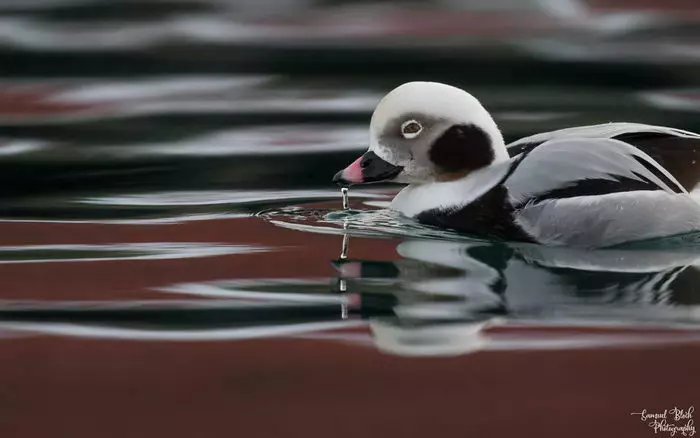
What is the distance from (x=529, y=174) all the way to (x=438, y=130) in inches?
17.7

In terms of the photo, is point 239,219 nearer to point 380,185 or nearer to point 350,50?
point 380,185

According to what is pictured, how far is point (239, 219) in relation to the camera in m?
5.19

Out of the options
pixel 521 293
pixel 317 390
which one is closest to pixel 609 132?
pixel 521 293

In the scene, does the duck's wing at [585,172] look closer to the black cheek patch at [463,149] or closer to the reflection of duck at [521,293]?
the reflection of duck at [521,293]

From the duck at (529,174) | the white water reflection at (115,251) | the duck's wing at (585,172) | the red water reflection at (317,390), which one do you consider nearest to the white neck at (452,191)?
the duck at (529,174)

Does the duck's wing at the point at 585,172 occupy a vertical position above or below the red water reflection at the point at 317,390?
above

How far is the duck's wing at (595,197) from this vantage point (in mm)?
4250

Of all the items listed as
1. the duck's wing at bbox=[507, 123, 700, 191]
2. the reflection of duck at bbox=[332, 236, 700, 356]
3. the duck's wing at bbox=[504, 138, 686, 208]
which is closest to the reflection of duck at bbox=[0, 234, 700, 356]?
the reflection of duck at bbox=[332, 236, 700, 356]

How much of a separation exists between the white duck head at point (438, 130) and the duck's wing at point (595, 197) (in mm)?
317

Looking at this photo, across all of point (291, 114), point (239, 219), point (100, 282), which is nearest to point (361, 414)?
point (100, 282)

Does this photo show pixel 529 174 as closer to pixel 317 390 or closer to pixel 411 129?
pixel 411 129

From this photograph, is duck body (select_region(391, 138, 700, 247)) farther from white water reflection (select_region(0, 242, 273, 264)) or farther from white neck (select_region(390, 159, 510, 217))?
white water reflection (select_region(0, 242, 273, 264))

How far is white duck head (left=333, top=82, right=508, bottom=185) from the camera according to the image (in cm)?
461

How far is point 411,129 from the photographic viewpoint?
15.3 ft
